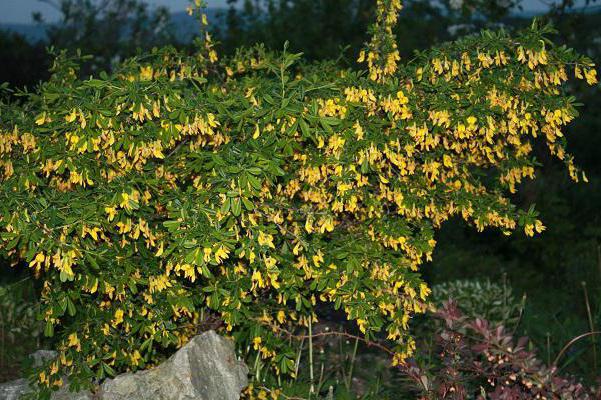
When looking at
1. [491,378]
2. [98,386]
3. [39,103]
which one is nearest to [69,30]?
[39,103]

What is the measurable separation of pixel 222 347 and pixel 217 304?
541 mm

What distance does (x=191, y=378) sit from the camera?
16.8ft

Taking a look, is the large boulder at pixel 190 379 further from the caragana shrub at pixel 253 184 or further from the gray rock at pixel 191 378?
the caragana shrub at pixel 253 184

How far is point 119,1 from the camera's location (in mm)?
21016

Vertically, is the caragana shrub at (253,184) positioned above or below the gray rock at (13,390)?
above

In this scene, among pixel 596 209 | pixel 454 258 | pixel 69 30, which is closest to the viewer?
pixel 454 258

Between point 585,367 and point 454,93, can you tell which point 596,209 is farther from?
point 454,93

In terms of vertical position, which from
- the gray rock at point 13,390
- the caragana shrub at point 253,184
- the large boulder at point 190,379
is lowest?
the gray rock at point 13,390

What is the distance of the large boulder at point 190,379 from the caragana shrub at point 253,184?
0.14 metres

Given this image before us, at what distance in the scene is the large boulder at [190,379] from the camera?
5.14m

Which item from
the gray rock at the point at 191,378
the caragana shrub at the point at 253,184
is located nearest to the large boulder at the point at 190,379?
the gray rock at the point at 191,378

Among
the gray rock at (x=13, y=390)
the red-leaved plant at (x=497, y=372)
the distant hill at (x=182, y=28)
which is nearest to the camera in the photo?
the red-leaved plant at (x=497, y=372)

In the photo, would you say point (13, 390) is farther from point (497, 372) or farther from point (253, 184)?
point (497, 372)

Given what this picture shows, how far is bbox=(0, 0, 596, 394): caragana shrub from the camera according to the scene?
4590 millimetres
